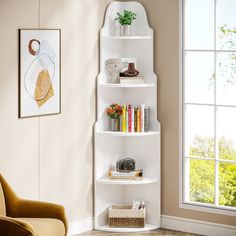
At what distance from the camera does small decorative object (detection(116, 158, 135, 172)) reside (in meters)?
7.00

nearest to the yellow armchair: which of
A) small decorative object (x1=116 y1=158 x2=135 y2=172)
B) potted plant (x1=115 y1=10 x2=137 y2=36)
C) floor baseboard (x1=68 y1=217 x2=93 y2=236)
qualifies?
floor baseboard (x1=68 y1=217 x2=93 y2=236)

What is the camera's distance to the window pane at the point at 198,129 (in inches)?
270

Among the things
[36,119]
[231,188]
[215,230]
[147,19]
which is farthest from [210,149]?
[36,119]

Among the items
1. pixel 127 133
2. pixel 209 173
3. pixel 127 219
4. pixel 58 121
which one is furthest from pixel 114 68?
pixel 209 173

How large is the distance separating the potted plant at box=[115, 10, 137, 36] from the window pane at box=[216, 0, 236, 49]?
85 centimetres

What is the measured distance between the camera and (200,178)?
751 centimetres

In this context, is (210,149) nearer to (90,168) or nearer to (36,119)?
(90,168)

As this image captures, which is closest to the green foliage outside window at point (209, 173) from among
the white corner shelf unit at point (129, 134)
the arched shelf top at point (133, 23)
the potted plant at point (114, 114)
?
the white corner shelf unit at point (129, 134)

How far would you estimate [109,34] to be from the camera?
22.9ft

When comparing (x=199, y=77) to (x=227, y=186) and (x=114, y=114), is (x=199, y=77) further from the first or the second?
(x=227, y=186)

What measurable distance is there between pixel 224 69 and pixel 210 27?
442 mm

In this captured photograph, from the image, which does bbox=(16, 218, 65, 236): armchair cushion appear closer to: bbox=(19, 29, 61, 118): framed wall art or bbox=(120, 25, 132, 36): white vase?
bbox=(19, 29, 61, 118): framed wall art

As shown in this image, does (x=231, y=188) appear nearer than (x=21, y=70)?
No

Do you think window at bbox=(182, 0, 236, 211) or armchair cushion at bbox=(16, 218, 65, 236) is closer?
armchair cushion at bbox=(16, 218, 65, 236)
